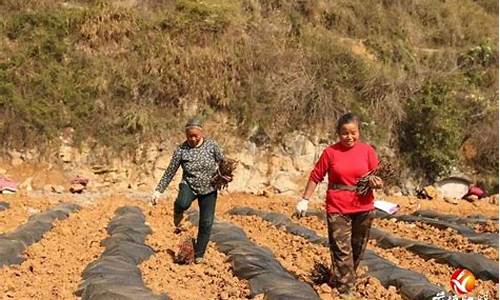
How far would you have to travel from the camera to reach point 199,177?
5090 millimetres

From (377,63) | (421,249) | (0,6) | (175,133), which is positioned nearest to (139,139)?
(175,133)

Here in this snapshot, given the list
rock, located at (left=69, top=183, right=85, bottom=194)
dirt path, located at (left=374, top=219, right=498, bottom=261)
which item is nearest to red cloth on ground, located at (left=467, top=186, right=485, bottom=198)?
dirt path, located at (left=374, top=219, right=498, bottom=261)

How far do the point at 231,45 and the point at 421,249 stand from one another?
8.40m

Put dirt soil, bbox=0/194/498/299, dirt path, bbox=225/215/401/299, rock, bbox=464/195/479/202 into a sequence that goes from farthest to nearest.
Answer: rock, bbox=464/195/479/202
dirt path, bbox=225/215/401/299
dirt soil, bbox=0/194/498/299

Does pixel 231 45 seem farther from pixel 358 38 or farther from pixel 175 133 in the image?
pixel 358 38

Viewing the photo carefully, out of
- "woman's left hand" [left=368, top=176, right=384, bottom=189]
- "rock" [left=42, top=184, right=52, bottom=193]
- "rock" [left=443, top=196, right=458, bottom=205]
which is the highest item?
"woman's left hand" [left=368, top=176, right=384, bottom=189]

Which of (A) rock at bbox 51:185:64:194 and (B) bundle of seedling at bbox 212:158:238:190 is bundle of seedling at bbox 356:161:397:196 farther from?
(A) rock at bbox 51:185:64:194

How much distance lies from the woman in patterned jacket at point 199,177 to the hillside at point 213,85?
7665 mm

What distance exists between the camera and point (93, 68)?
13.0 meters

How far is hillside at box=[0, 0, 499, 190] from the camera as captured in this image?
1259cm

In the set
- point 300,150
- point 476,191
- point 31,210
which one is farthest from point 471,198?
point 31,210

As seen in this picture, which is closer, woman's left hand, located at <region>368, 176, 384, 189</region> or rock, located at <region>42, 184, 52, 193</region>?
woman's left hand, located at <region>368, 176, 384, 189</region>

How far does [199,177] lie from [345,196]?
138cm

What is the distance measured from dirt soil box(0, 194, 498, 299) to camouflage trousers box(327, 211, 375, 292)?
12cm
